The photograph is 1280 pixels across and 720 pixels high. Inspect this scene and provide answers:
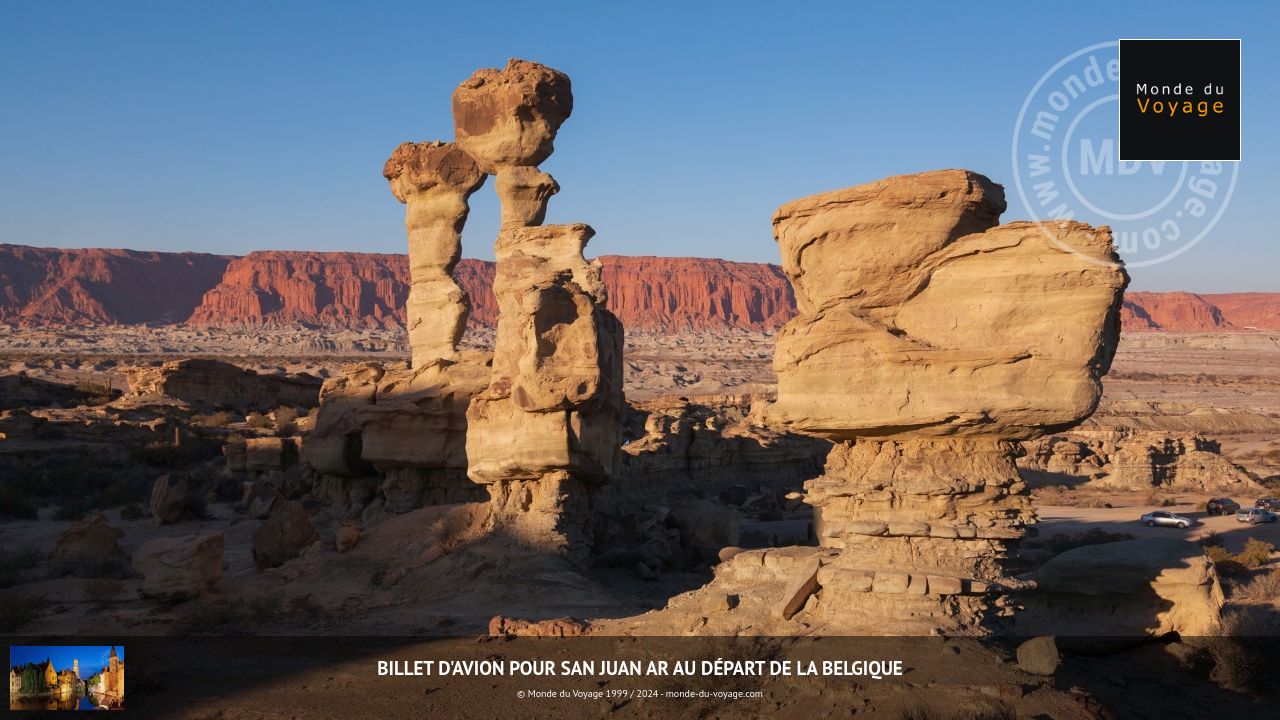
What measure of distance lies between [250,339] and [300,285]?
1165 inches

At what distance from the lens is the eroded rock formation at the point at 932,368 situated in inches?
332

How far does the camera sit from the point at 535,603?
1215 cm

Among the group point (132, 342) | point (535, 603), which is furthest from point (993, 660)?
point (132, 342)

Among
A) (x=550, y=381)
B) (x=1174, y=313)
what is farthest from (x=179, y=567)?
(x=1174, y=313)

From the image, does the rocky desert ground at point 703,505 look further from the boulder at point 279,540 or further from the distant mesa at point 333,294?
the distant mesa at point 333,294

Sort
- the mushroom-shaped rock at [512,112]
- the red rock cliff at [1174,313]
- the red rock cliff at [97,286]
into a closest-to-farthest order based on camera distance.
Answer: the mushroom-shaped rock at [512,112] → the red rock cliff at [97,286] → the red rock cliff at [1174,313]

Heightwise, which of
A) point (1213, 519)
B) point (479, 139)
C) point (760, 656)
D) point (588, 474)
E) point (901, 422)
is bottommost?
point (1213, 519)

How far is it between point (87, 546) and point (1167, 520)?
21046 millimetres

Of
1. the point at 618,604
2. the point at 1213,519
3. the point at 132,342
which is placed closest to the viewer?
the point at 618,604

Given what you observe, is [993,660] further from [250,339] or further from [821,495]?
[250,339]

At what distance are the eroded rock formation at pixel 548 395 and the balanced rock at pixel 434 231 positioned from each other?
8.85 feet

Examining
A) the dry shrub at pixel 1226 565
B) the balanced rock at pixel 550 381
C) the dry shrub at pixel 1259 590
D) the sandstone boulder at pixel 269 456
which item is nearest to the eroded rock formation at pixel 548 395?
the balanced rock at pixel 550 381

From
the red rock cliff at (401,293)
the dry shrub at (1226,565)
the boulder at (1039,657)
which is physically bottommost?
the dry shrub at (1226,565)

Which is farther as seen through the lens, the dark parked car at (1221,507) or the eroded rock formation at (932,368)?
the dark parked car at (1221,507)
